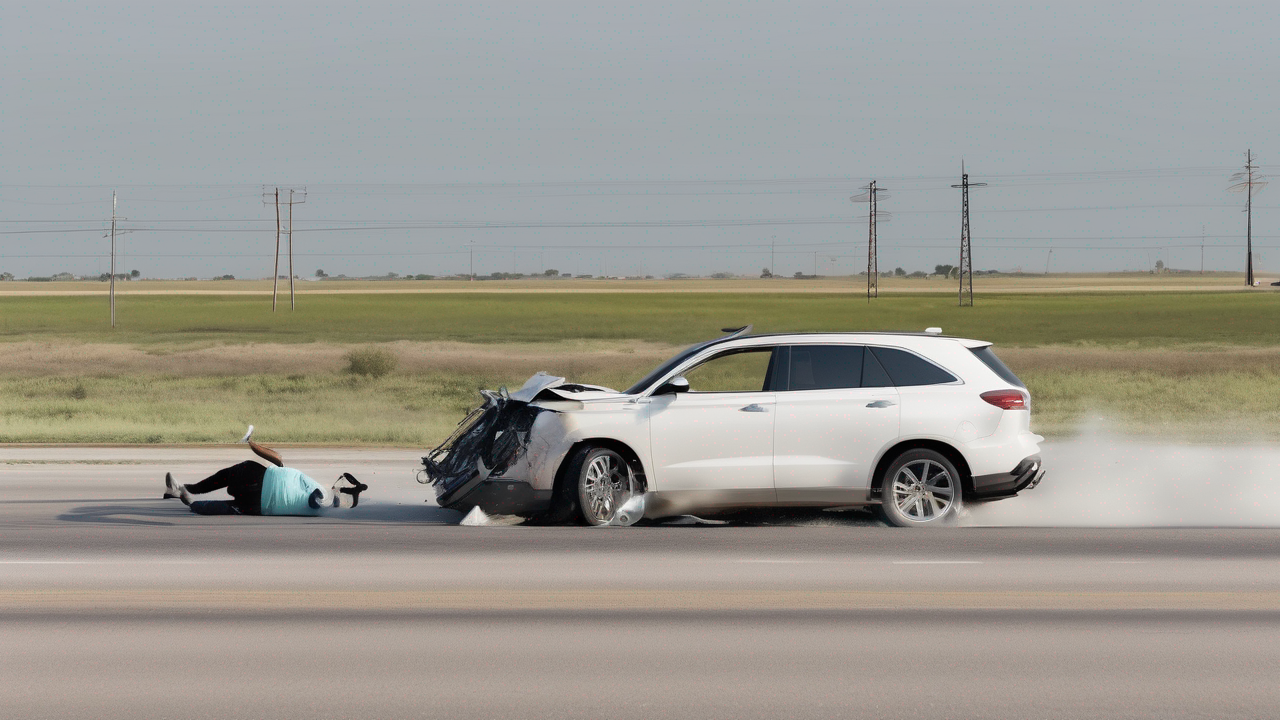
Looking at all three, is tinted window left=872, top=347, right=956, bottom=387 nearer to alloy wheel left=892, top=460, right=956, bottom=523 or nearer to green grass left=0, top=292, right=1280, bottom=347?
alloy wheel left=892, top=460, right=956, bottom=523

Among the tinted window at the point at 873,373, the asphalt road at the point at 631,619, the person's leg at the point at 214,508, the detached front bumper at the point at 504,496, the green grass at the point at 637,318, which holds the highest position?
the green grass at the point at 637,318

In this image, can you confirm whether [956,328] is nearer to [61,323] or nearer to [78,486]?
[61,323]

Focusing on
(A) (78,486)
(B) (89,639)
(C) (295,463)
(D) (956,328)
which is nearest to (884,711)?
(B) (89,639)

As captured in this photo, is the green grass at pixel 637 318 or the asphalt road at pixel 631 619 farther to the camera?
the green grass at pixel 637 318

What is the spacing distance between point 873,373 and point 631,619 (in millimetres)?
4526

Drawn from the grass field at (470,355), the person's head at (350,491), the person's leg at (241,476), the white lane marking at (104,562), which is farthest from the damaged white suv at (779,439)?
the grass field at (470,355)

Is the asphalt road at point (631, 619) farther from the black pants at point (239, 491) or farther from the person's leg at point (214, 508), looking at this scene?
the black pants at point (239, 491)

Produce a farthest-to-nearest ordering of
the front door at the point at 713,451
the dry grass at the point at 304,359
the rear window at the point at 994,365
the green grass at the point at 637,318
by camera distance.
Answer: the green grass at the point at 637,318 → the dry grass at the point at 304,359 → the rear window at the point at 994,365 → the front door at the point at 713,451

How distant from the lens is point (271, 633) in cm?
800

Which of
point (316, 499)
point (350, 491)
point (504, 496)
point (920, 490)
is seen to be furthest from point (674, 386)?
point (316, 499)

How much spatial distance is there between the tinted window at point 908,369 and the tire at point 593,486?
2.51 meters

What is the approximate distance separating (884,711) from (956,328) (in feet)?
286

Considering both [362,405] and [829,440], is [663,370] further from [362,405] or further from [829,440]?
[362,405]

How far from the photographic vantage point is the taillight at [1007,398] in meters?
11.9
